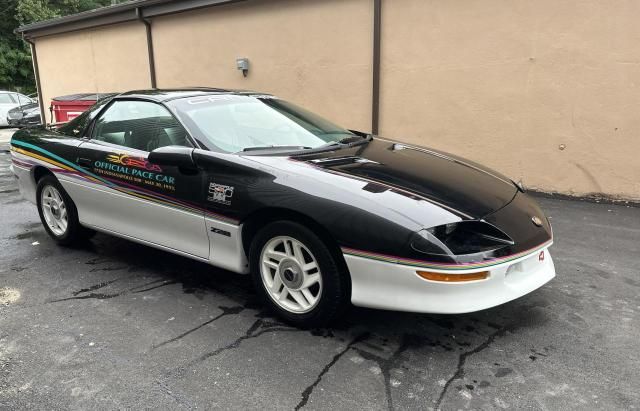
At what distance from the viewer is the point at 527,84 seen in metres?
6.42

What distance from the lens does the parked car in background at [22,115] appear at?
635 inches

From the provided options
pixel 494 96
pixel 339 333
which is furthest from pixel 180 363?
pixel 494 96

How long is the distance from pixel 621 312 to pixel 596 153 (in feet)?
11.4

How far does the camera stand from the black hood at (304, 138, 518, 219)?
296 centimetres

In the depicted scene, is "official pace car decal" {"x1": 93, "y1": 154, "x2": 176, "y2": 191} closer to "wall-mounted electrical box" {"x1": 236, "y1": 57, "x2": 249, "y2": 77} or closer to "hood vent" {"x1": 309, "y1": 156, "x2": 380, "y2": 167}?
Answer: "hood vent" {"x1": 309, "y1": 156, "x2": 380, "y2": 167}

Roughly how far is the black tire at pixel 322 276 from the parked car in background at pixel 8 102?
1770 centimetres

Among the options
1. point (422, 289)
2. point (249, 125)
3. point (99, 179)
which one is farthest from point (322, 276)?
point (99, 179)

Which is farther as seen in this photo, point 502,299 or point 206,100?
point 206,100

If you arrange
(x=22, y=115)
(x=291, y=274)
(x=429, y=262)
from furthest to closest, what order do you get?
(x=22, y=115) < (x=291, y=274) < (x=429, y=262)

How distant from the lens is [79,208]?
14.2 ft

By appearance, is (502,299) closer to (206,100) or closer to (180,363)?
(180,363)

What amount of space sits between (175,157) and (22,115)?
16.1 meters

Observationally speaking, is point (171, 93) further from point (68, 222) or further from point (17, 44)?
point (17, 44)

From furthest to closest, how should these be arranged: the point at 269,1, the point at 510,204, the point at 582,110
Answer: the point at 269,1
the point at 582,110
the point at 510,204
